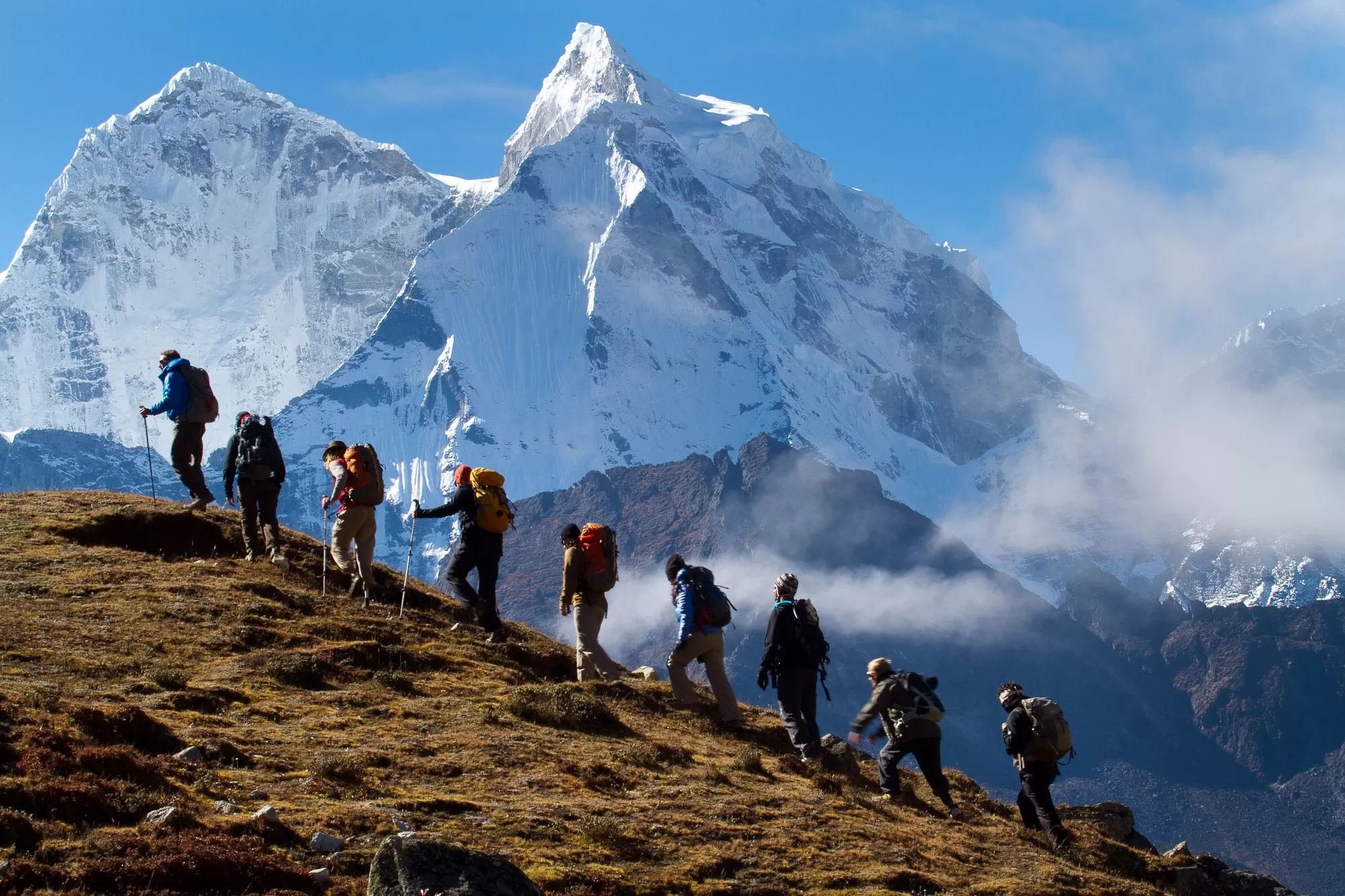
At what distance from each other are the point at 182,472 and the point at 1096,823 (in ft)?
53.0

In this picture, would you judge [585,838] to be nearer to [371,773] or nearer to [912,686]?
[371,773]

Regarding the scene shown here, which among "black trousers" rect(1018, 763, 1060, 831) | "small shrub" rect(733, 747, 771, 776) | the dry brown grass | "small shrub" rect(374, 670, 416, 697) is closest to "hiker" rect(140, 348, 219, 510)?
the dry brown grass

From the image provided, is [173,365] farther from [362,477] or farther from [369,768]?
[369,768]

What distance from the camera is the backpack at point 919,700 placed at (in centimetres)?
1691

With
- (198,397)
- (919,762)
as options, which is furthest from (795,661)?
(198,397)

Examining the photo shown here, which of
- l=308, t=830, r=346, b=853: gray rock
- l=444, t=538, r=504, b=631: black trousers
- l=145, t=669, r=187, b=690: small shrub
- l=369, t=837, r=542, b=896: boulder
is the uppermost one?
l=444, t=538, r=504, b=631: black trousers

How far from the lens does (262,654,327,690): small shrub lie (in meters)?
16.9

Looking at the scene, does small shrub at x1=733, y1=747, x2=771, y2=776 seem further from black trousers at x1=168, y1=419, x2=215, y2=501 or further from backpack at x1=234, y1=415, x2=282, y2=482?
black trousers at x1=168, y1=419, x2=215, y2=501

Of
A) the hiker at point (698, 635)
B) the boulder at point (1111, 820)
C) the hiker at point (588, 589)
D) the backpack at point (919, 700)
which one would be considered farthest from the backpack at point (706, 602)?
the boulder at point (1111, 820)

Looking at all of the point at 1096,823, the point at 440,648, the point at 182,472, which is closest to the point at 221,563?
the point at 182,472

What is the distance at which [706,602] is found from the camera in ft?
62.7

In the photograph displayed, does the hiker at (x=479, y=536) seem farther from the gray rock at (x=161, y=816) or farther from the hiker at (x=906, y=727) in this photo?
the gray rock at (x=161, y=816)

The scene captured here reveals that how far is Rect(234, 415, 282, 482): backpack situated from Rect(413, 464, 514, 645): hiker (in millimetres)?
2613

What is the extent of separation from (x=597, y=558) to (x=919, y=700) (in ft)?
18.7
